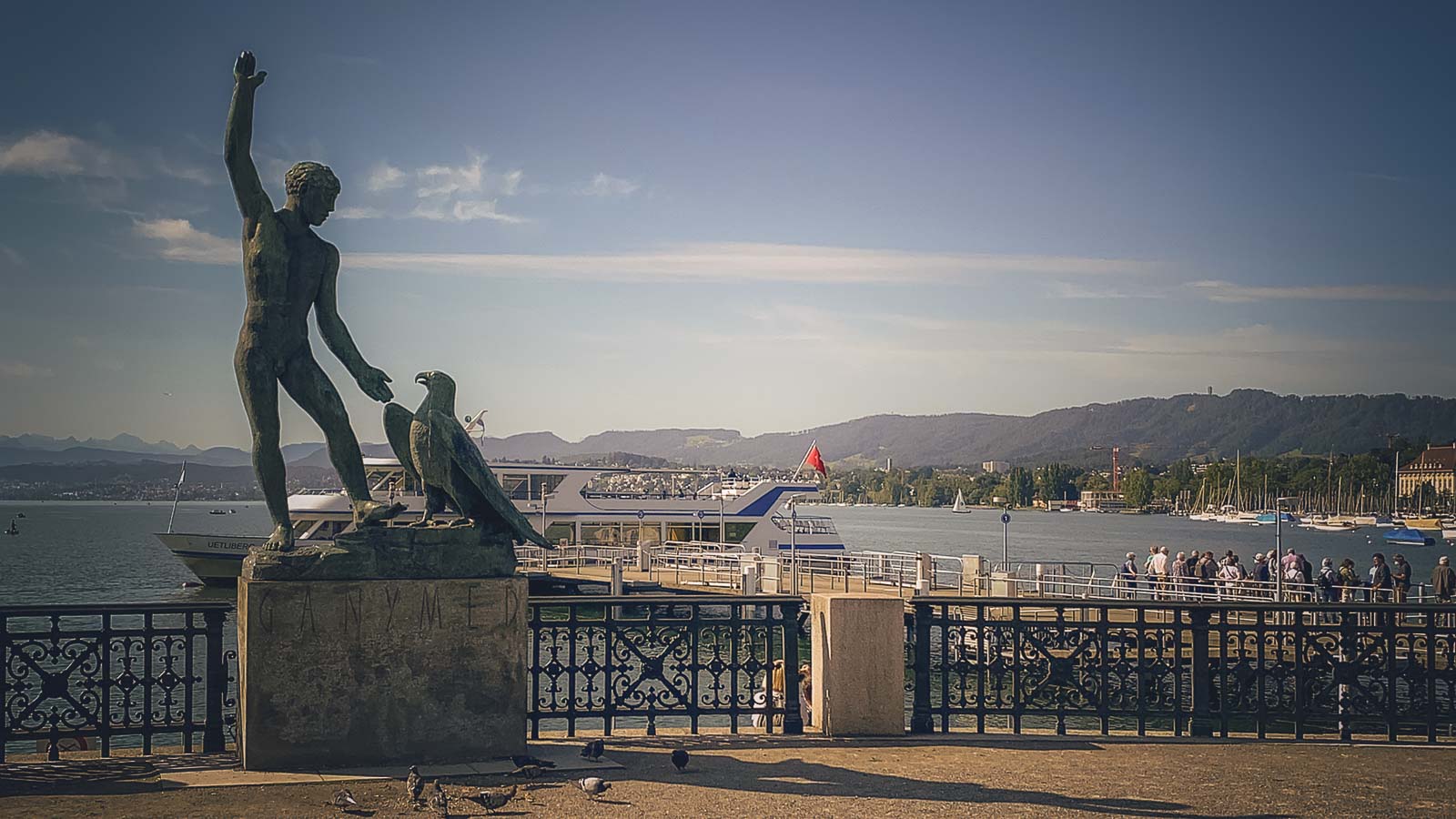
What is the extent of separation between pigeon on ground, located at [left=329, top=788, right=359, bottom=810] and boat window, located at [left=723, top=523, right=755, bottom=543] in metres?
44.7

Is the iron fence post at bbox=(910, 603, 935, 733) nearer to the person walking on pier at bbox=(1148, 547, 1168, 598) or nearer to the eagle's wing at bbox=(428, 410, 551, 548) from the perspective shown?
the eagle's wing at bbox=(428, 410, 551, 548)

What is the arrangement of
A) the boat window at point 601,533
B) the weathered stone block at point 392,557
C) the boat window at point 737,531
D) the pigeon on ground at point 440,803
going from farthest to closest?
the boat window at point 737,531 → the boat window at point 601,533 → the weathered stone block at point 392,557 → the pigeon on ground at point 440,803

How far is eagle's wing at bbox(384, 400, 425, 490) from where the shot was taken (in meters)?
8.66

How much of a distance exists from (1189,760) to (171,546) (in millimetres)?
43851

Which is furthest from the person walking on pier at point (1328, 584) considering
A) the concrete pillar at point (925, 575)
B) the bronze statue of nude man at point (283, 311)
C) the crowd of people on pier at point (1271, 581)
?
the bronze statue of nude man at point (283, 311)

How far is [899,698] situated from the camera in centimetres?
930

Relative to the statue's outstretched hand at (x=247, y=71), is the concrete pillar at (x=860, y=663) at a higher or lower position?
lower

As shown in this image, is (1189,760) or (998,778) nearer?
(998,778)

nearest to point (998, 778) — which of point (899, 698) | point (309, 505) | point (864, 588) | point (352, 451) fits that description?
point (899, 698)

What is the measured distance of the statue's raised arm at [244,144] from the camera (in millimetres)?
7887

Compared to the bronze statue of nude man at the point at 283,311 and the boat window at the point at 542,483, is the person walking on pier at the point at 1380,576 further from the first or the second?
the boat window at the point at 542,483

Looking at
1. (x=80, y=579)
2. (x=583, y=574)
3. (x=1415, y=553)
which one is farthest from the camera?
(x=1415, y=553)

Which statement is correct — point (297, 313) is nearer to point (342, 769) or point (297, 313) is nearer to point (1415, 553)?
point (342, 769)

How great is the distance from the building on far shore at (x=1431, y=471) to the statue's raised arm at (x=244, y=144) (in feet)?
588
